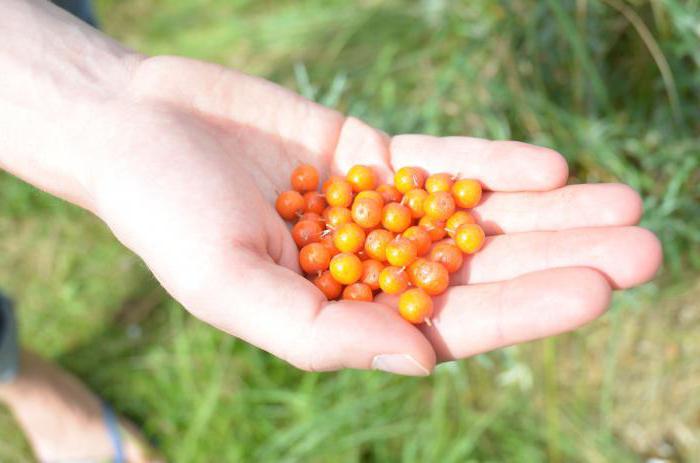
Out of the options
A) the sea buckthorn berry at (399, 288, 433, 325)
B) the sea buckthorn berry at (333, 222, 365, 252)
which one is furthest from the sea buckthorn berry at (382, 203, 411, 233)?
the sea buckthorn berry at (399, 288, 433, 325)

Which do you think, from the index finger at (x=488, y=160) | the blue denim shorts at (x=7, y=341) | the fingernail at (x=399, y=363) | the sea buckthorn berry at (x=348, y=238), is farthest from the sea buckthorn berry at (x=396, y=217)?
the blue denim shorts at (x=7, y=341)

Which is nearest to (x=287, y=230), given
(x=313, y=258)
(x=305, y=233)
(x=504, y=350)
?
(x=305, y=233)

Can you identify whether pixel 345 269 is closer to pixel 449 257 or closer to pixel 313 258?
pixel 313 258

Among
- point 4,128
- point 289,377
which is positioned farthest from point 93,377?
point 4,128

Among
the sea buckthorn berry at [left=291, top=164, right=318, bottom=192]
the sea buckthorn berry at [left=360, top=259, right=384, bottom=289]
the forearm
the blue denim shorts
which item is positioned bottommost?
the blue denim shorts

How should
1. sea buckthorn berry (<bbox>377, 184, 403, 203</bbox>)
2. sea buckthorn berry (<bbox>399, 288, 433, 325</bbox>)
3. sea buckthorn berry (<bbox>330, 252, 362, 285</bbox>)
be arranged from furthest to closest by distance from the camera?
sea buckthorn berry (<bbox>377, 184, 403, 203</bbox>) → sea buckthorn berry (<bbox>330, 252, 362, 285</bbox>) → sea buckthorn berry (<bbox>399, 288, 433, 325</bbox>)

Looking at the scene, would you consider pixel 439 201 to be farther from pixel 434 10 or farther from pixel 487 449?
pixel 434 10

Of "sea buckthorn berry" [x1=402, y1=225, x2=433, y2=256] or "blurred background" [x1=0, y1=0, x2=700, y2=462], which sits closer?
"sea buckthorn berry" [x1=402, y1=225, x2=433, y2=256]

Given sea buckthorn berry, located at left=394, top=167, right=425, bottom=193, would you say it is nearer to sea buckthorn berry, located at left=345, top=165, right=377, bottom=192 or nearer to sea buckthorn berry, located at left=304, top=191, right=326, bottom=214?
sea buckthorn berry, located at left=345, top=165, right=377, bottom=192
